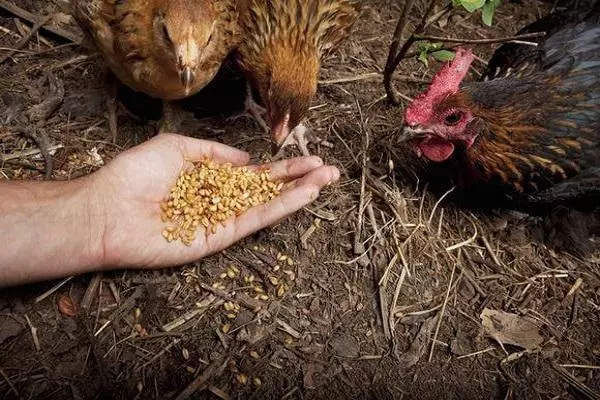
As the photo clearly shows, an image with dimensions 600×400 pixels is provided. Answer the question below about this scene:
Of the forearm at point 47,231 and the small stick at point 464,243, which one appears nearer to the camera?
the forearm at point 47,231

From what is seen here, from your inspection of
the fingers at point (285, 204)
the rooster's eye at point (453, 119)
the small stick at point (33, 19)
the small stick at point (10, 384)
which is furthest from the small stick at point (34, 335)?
the rooster's eye at point (453, 119)

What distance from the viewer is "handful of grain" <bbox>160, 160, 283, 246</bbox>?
2.49m

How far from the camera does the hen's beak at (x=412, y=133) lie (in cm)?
274

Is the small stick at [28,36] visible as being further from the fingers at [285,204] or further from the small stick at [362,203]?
the small stick at [362,203]

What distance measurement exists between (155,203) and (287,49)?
1108 millimetres

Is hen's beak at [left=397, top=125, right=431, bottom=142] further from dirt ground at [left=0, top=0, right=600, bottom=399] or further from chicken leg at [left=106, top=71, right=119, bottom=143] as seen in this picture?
chicken leg at [left=106, top=71, right=119, bottom=143]

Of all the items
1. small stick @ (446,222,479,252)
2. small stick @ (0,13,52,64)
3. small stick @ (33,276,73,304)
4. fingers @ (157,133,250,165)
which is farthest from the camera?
small stick @ (0,13,52,64)

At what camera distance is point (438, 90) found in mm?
2816

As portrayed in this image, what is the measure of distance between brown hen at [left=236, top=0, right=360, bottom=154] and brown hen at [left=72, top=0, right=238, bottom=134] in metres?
0.14

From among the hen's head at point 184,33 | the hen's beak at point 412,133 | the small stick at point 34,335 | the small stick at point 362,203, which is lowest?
the small stick at point 34,335

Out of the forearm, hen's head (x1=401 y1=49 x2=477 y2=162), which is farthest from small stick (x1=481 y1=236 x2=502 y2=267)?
the forearm

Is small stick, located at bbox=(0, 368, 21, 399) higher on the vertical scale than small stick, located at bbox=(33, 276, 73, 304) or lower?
lower

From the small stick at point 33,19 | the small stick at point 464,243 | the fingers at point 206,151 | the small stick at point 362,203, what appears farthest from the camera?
the small stick at point 33,19

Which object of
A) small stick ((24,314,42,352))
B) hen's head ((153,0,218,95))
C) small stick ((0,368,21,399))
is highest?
hen's head ((153,0,218,95))
